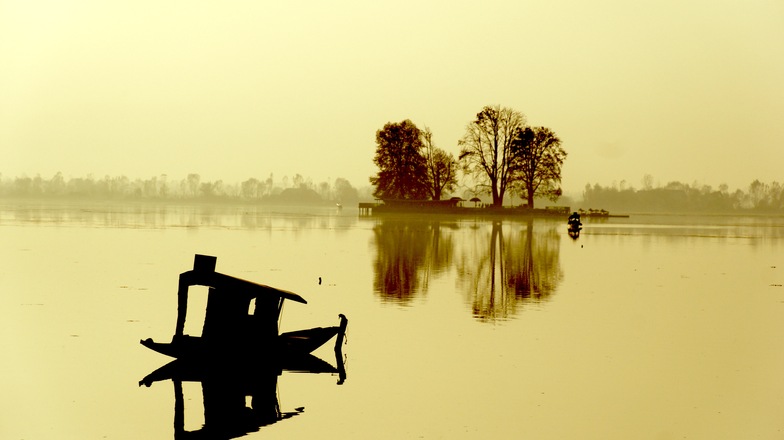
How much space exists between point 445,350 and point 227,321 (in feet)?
19.1

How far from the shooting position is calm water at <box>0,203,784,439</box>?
49.3 ft

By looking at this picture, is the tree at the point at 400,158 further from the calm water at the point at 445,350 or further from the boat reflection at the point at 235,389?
the boat reflection at the point at 235,389

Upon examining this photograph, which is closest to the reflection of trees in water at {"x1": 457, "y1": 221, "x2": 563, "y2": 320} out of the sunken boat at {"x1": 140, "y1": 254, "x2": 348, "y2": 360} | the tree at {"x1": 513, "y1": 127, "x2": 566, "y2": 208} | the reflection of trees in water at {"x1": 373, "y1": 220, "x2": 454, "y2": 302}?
the reflection of trees in water at {"x1": 373, "y1": 220, "x2": 454, "y2": 302}

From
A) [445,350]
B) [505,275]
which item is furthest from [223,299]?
[505,275]

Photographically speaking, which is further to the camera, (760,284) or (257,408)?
(760,284)

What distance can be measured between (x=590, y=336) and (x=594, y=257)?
31178 millimetres

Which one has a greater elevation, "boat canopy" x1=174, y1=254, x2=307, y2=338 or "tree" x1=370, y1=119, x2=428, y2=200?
"tree" x1=370, y1=119, x2=428, y2=200

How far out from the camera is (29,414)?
15469 mm

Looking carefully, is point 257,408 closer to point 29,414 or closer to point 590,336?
point 29,414

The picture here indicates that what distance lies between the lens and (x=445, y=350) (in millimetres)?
21094

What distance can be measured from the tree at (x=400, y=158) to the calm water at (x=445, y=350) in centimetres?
9045

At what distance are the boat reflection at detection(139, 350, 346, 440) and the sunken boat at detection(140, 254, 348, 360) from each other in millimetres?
255

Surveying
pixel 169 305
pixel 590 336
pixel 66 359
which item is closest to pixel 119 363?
pixel 66 359

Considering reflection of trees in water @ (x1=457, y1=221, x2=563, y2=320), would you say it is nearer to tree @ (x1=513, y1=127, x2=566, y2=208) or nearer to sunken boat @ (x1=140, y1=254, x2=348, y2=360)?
sunken boat @ (x1=140, y1=254, x2=348, y2=360)
